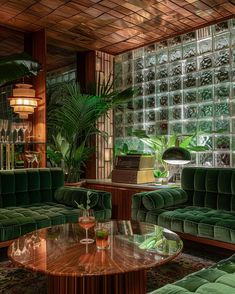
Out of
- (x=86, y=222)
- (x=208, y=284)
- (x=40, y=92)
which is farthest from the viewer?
(x=40, y=92)

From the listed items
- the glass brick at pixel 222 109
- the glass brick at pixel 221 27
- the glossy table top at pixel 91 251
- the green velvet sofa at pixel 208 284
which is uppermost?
the glass brick at pixel 221 27

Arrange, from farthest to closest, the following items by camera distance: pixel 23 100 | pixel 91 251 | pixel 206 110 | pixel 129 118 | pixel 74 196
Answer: pixel 129 118 → pixel 206 110 → pixel 23 100 → pixel 74 196 → pixel 91 251

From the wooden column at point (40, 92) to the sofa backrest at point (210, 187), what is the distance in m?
1.93

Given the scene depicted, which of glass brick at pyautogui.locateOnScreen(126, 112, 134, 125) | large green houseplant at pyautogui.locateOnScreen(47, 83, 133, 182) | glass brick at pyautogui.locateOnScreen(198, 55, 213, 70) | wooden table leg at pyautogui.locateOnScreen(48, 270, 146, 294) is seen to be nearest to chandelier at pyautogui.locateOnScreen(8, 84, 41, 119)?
large green houseplant at pyautogui.locateOnScreen(47, 83, 133, 182)

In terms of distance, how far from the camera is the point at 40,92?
4332 millimetres

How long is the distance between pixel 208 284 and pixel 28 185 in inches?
99.7

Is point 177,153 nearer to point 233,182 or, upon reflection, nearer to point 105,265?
point 233,182

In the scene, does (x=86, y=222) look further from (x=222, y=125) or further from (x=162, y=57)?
(x=162, y=57)

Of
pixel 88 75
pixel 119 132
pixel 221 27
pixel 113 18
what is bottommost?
pixel 119 132

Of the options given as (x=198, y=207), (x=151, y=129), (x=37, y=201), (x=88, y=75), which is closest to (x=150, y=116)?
(x=151, y=129)

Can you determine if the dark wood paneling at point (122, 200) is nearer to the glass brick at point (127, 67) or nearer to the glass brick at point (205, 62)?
the glass brick at point (205, 62)

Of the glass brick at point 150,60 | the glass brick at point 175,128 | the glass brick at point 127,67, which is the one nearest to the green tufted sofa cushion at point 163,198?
the glass brick at point 175,128

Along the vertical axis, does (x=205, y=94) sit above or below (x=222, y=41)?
below

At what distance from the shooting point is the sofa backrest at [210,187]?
3250 millimetres
